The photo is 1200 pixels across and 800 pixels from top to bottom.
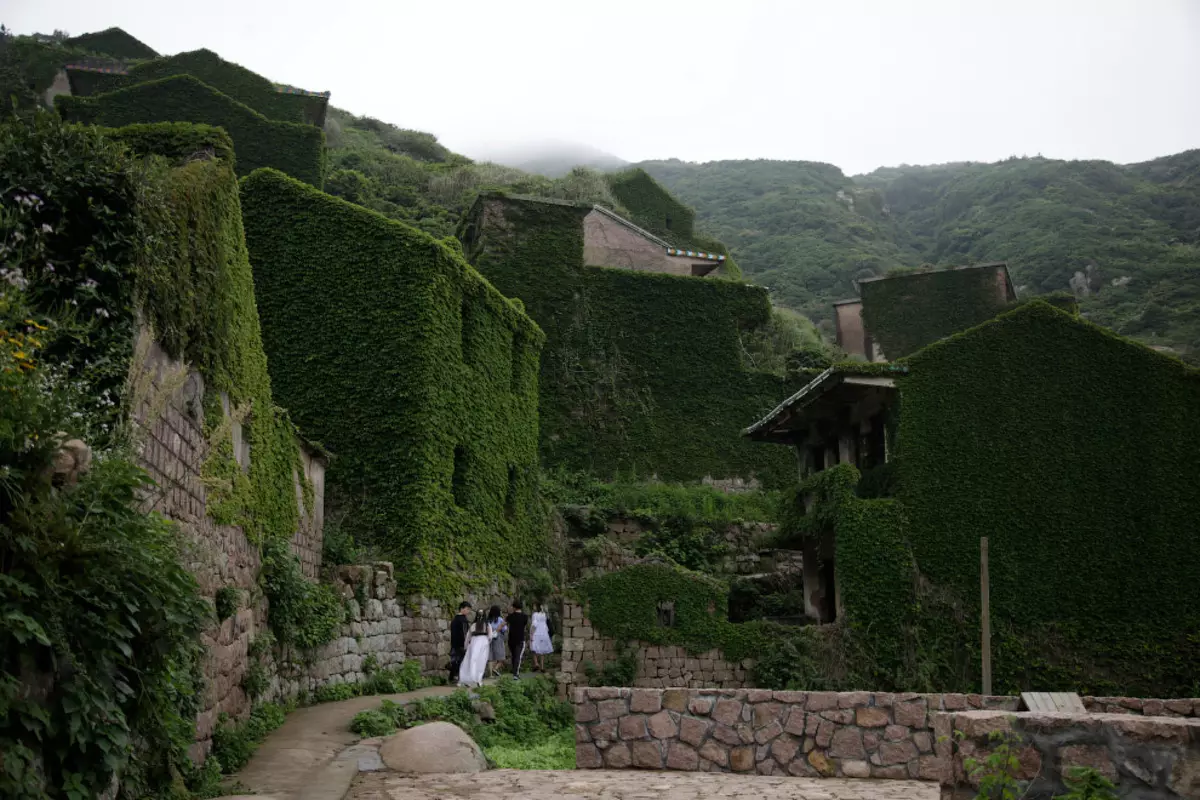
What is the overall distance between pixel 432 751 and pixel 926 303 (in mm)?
40131

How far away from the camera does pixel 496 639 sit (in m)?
21.8

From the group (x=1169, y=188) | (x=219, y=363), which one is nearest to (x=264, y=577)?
(x=219, y=363)

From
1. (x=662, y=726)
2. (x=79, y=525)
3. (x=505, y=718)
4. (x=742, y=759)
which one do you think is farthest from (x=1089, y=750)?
(x=505, y=718)

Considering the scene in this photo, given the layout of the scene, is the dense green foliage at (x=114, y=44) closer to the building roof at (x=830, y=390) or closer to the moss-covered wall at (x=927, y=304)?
the moss-covered wall at (x=927, y=304)

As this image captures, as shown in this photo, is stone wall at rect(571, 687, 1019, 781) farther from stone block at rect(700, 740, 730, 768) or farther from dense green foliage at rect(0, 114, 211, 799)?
dense green foliage at rect(0, 114, 211, 799)

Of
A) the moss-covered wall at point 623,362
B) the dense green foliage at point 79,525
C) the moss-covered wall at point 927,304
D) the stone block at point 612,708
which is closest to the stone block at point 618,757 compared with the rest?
the stone block at point 612,708

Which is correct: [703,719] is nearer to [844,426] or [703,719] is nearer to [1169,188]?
[844,426]

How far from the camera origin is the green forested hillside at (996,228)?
6931 centimetres

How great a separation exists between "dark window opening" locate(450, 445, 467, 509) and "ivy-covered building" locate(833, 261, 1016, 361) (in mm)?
27462

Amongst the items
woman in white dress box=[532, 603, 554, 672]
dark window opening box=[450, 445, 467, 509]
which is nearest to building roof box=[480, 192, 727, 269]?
dark window opening box=[450, 445, 467, 509]

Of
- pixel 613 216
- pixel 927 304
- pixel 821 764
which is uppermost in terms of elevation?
pixel 613 216

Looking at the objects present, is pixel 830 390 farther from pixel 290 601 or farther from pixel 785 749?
pixel 785 749

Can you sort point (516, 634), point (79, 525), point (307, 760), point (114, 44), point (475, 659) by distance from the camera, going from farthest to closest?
1. point (114, 44)
2. point (516, 634)
3. point (475, 659)
4. point (307, 760)
5. point (79, 525)

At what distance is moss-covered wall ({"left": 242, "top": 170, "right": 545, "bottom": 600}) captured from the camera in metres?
22.0
